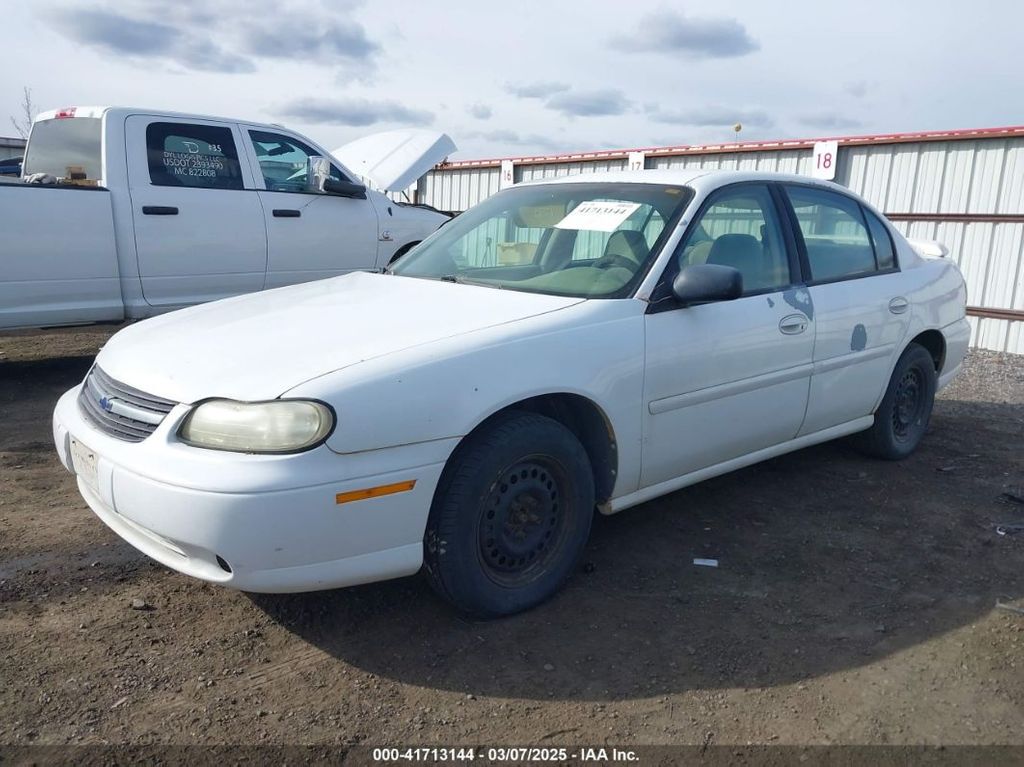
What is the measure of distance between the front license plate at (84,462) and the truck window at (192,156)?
4056 mm

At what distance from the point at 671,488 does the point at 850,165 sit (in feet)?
27.3

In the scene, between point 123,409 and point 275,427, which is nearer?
point 275,427

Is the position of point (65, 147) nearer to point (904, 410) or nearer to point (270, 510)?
point (270, 510)

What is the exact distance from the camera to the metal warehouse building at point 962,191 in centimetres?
934

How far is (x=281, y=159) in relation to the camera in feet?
24.2

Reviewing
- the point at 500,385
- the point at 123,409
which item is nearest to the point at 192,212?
the point at 123,409

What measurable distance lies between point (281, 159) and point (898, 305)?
512 cm

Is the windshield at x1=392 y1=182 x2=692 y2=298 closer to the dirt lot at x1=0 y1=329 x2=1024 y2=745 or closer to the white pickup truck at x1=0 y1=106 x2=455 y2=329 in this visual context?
the dirt lot at x1=0 y1=329 x2=1024 y2=745

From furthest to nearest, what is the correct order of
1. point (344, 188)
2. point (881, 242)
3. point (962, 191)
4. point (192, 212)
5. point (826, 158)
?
point (826, 158) < point (962, 191) < point (344, 188) < point (192, 212) < point (881, 242)

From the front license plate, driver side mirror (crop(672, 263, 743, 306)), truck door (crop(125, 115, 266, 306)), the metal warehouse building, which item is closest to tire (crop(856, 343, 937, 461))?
driver side mirror (crop(672, 263, 743, 306))

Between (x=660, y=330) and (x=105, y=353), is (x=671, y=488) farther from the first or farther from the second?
Answer: (x=105, y=353)

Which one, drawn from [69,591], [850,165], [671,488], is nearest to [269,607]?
[69,591]

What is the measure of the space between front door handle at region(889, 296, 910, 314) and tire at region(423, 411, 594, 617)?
2.38m

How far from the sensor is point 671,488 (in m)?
3.70
